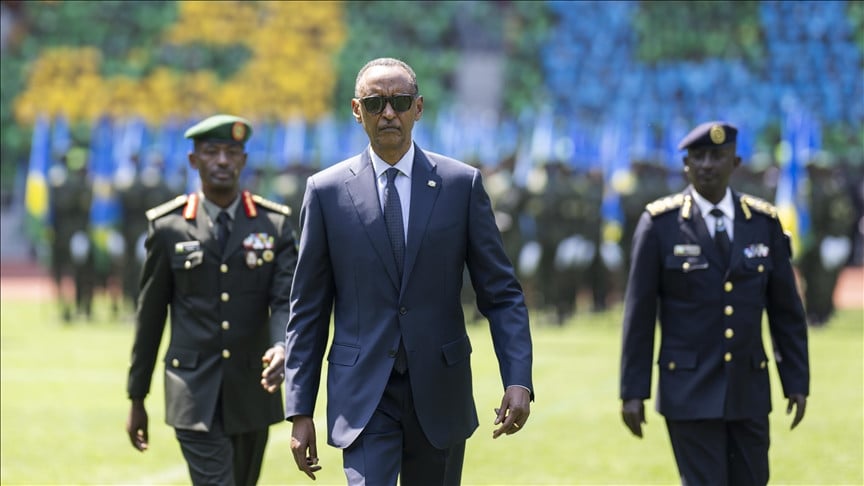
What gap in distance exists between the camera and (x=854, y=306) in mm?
21969

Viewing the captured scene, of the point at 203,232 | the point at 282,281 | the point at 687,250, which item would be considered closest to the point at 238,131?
the point at 203,232

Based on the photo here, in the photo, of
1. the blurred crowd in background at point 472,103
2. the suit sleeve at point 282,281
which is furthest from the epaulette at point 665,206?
the blurred crowd in background at point 472,103

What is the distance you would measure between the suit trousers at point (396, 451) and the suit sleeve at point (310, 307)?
0.20 meters

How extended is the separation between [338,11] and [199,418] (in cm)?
2757

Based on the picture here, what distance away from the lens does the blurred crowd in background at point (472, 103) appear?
19.9 metres

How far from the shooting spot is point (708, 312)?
583 cm

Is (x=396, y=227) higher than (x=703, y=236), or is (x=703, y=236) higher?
(x=396, y=227)

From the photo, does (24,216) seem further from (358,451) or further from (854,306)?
(358,451)

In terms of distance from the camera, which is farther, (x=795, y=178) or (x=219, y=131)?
(x=795, y=178)

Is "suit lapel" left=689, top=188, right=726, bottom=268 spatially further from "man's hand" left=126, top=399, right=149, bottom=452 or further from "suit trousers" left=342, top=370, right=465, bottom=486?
"man's hand" left=126, top=399, right=149, bottom=452

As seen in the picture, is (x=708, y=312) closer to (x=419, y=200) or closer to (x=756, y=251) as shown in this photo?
(x=756, y=251)

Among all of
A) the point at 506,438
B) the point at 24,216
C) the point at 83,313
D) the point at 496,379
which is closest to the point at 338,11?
the point at 24,216

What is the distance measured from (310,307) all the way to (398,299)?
0.86 feet

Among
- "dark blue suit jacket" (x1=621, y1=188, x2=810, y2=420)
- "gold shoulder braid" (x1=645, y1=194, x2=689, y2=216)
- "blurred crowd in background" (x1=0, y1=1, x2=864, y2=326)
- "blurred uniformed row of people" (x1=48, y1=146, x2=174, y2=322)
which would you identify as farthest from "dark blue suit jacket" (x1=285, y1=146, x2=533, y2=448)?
"blurred uniformed row of people" (x1=48, y1=146, x2=174, y2=322)
